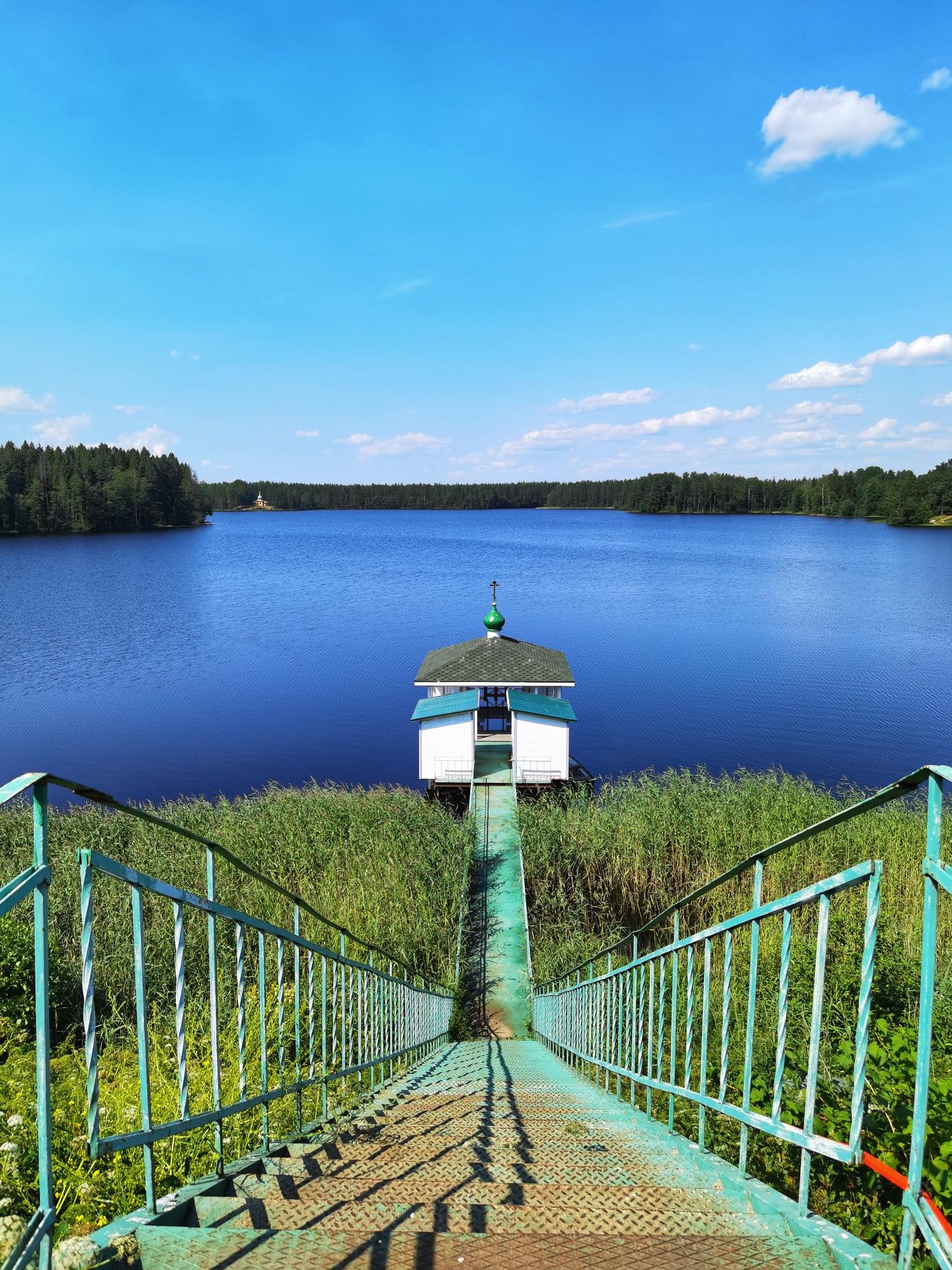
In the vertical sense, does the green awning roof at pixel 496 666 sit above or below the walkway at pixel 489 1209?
below

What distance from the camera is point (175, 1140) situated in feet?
12.8

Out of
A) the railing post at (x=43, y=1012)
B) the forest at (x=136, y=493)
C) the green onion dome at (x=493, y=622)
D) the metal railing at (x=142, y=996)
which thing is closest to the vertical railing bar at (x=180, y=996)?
the metal railing at (x=142, y=996)

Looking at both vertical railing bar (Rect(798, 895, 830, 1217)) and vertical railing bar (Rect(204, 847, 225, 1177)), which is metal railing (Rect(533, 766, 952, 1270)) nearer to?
vertical railing bar (Rect(798, 895, 830, 1217))

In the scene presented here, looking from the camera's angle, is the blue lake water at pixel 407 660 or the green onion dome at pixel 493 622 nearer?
the green onion dome at pixel 493 622

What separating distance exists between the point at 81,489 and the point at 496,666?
9033 centimetres

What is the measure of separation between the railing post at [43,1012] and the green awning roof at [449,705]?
18.4 metres

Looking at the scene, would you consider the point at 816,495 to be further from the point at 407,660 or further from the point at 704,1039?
the point at 704,1039

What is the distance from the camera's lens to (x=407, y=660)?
40938mm

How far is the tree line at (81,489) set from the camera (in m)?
93.1

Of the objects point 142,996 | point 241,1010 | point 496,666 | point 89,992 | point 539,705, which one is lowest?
point 539,705

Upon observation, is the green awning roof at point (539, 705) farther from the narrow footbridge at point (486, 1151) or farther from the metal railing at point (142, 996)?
the metal railing at point (142, 996)

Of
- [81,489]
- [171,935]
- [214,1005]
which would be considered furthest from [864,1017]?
[81,489]

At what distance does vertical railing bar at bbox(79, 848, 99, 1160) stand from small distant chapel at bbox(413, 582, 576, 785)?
18.2m

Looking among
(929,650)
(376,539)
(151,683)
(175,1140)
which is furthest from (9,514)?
(175,1140)
